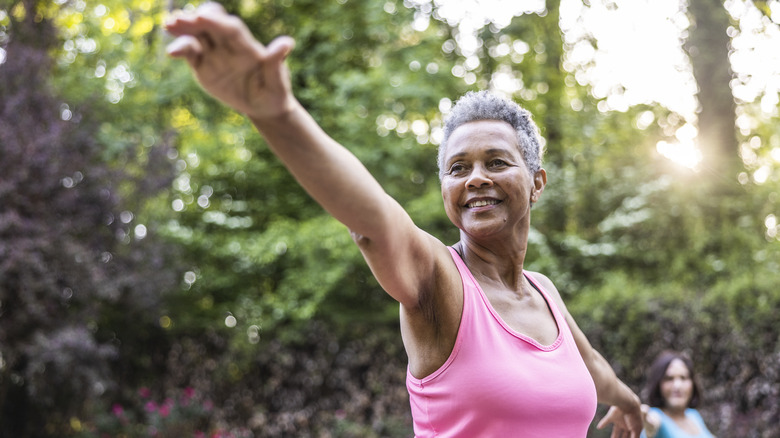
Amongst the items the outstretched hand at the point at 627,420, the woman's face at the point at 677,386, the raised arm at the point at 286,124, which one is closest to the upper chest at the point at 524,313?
the raised arm at the point at 286,124

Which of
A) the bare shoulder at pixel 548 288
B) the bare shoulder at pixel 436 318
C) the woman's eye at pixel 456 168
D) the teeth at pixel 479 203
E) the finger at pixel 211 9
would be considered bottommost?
the bare shoulder at pixel 548 288

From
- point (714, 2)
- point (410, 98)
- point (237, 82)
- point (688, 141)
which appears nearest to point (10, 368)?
point (410, 98)

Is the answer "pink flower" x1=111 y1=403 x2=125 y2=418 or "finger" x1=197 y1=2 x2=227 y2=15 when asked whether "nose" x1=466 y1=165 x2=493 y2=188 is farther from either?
"pink flower" x1=111 y1=403 x2=125 y2=418

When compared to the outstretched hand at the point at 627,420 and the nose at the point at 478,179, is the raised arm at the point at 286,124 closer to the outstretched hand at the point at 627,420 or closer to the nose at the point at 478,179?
the nose at the point at 478,179

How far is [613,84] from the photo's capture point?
32.9 ft

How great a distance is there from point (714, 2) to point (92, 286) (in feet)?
23.2

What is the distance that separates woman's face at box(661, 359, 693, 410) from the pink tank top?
3193 millimetres

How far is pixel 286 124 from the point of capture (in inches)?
39.5

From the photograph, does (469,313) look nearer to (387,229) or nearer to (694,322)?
(387,229)

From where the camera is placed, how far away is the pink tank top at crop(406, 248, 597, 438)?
1427 mm

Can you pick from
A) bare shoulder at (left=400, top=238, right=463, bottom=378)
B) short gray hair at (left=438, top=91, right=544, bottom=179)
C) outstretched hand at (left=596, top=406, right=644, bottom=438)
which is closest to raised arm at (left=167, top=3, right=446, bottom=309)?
bare shoulder at (left=400, top=238, right=463, bottom=378)

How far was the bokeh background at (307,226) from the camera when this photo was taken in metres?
6.23

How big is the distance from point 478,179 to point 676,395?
11.4 feet

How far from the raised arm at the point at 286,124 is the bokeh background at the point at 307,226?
4.94 metres
